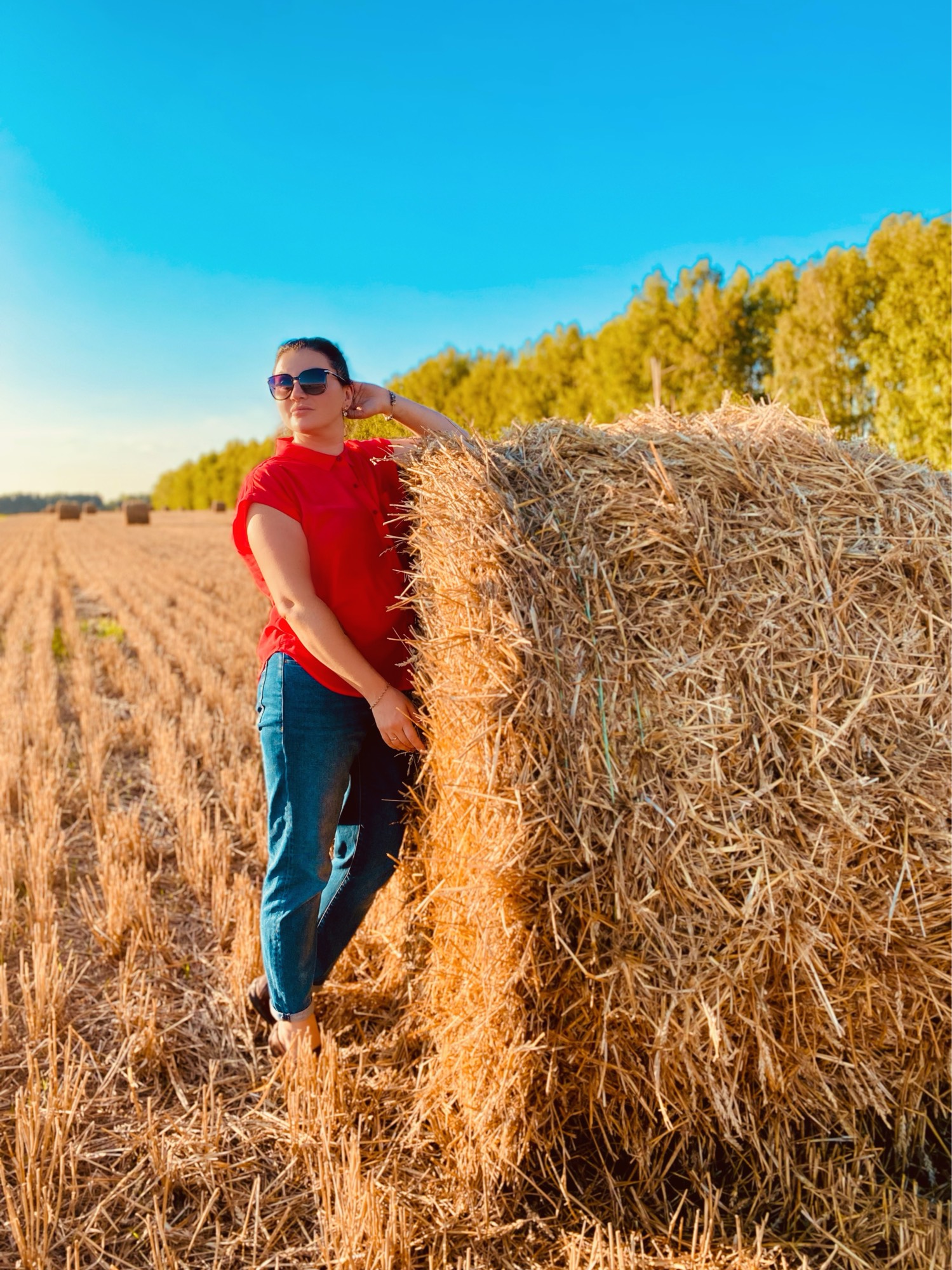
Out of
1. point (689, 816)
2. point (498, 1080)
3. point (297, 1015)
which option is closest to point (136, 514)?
point (297, 1015)

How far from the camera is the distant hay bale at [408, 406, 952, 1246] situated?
2.16 metres

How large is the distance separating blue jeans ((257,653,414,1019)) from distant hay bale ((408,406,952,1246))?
1.18 feet

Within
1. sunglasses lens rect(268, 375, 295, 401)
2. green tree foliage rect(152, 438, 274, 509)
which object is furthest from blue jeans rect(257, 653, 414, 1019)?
green tree foliage rect(152, 438, 274, 509)

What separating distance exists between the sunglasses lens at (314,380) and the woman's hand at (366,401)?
0.17 meters

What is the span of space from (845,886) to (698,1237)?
3.37 feet

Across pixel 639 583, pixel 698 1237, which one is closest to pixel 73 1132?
pixel 698 1237

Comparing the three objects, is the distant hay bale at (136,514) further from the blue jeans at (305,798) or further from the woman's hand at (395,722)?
the woman's hand at (395,722)

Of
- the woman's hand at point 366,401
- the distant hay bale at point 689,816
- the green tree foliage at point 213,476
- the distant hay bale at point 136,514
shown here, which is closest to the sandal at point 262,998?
the distant hay bale at point 689,816

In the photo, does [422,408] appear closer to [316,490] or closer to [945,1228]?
[316,490]

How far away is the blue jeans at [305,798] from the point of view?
2596 millimetres

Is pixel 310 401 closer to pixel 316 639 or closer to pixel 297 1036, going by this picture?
pixel 316 639

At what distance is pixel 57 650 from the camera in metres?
10.1

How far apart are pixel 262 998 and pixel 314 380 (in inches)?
85.7

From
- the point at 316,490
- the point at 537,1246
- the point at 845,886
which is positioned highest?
the point at 316,490
